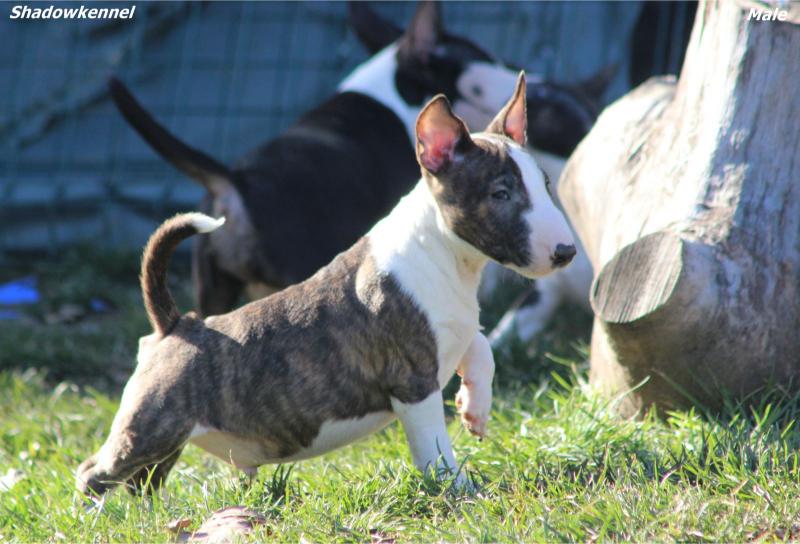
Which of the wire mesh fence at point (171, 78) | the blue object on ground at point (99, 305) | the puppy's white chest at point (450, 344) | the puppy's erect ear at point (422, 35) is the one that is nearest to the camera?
the puppy's white chest at point (450, 344)

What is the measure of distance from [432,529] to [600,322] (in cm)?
104

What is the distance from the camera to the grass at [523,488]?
263 centimetres

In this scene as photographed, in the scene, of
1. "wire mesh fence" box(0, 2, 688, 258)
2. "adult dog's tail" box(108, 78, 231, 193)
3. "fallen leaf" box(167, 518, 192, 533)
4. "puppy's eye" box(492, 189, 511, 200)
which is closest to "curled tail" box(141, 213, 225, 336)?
"fallen leaf" box(167, 518, 192, 533)

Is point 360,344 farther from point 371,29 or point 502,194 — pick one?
point 371,29

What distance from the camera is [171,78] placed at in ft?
23.3

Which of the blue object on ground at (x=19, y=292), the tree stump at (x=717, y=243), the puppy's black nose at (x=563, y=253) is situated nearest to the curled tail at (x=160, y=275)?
the puppy's black nose at (x=563, y=253)

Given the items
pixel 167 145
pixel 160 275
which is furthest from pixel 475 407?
pixel 167 145

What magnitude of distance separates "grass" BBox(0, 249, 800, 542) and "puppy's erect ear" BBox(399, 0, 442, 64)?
7.94 ft

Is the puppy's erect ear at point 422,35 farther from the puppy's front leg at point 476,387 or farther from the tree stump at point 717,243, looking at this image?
the puppy's front leg at point 476,387

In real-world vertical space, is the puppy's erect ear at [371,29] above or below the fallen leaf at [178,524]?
above

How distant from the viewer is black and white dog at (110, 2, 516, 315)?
4824mm

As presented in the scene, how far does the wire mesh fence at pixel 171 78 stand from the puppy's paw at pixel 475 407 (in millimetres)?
4048

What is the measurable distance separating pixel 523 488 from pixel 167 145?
244cm

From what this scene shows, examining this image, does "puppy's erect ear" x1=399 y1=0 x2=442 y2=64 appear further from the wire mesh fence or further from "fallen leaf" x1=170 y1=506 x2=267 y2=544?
"fallen leaf" x1=170 y1=506 x2=267 y2=544
